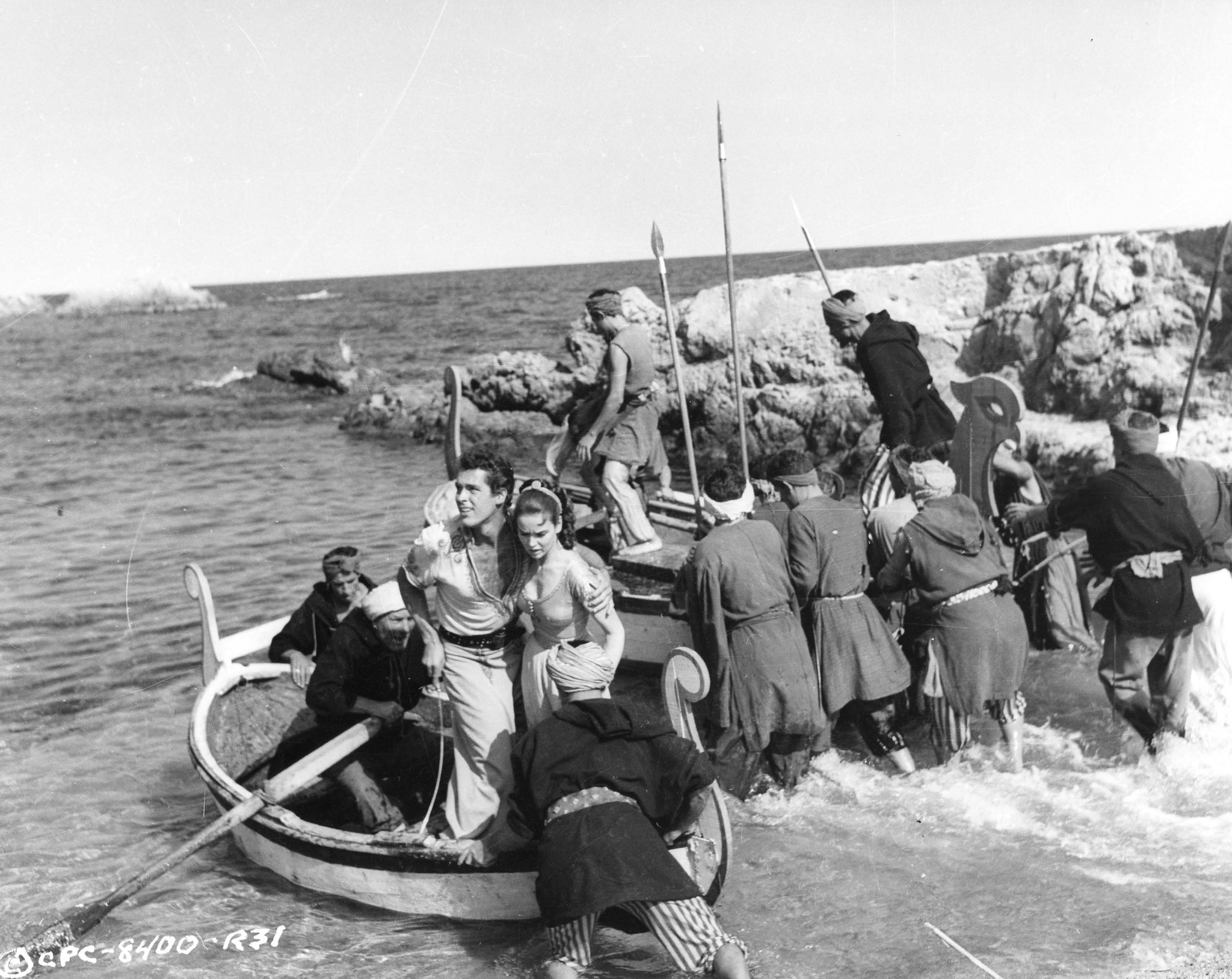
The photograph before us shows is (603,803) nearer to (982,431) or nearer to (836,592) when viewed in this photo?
(836,592)

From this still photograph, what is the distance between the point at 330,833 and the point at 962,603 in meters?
3.56

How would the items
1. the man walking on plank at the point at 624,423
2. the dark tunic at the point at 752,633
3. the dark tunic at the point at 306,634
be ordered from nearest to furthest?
the dark tunic at the point at 752,633, the dark tunic at the point at 306,634, the man walking on plank at the point at 624,423

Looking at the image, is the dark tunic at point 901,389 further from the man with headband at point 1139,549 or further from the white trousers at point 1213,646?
the white trousers at point 1213,646

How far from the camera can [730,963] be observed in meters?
4.39

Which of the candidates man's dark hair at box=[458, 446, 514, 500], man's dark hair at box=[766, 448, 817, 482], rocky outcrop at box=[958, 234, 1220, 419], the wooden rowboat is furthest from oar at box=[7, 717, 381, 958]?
rocky outcrop at box=[958, 234, 1220, 419]

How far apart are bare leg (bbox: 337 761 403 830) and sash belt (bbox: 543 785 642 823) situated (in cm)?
202

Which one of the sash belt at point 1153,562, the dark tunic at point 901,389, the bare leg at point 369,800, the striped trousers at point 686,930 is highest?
the dark tunic at point 901,389

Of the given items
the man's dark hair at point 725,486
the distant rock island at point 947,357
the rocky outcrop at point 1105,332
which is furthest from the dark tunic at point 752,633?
the rocky outcrop at point 1105,332

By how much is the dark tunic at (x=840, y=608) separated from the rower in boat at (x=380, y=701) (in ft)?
6.97

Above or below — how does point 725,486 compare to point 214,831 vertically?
above

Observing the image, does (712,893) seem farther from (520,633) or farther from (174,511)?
(174,511)

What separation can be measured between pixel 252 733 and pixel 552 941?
336 centimetres

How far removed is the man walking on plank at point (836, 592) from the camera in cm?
627

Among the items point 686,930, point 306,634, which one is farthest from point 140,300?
point 686,930
